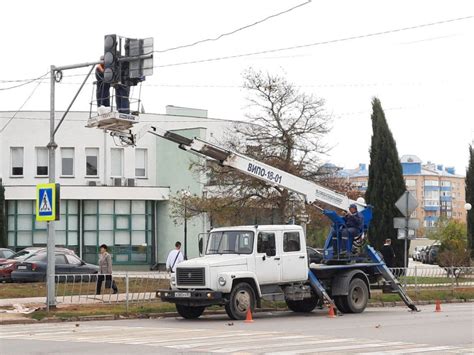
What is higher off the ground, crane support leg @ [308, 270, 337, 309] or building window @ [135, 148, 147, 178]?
building window @ [135, 148, 147, 178]

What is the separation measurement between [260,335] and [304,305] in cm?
762

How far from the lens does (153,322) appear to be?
70.0 ft

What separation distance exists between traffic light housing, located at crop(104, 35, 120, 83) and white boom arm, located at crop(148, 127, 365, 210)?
9.52ft

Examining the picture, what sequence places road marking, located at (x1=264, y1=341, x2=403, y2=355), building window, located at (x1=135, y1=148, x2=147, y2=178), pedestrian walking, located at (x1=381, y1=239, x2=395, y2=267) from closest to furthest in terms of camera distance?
1. road marking, located at (x1=264, y1=341, x2=403, y2=355)
2. pedestrian walking, located at (x1=381, y1=239, x2=395, y2=267)
3. building window, located at (x1=135, y1=148, x2=147, y2=178)

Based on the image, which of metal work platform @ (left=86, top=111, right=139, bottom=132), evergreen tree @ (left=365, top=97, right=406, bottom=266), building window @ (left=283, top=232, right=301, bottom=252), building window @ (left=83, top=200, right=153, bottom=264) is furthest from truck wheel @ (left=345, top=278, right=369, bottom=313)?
building window @ (left=83, top=200, right=153, bottom=264)

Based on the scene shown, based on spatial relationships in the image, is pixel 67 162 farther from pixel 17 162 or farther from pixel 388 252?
pixel 388 252

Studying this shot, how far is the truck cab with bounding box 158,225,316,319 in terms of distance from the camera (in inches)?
838

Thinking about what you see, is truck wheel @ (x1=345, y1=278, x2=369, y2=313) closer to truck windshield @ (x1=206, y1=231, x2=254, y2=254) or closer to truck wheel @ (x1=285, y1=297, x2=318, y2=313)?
truck wheel @ (x1=285, y1=297, x2=318, y2=313)

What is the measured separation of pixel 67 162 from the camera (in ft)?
172

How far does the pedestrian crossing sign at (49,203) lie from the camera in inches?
898

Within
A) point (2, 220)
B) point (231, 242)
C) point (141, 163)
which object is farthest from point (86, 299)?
point (141, 163)

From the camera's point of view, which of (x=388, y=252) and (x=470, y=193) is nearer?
(x=388, y=252)

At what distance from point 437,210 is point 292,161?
472 feet

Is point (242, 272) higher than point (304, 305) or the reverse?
higher
